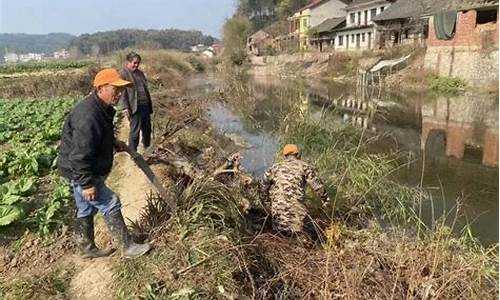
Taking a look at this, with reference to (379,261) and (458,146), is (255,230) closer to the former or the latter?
(379,261)

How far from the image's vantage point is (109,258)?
462 cm

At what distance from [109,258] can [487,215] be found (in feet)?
21.5

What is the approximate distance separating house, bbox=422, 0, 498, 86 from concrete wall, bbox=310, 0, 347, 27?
34104mm

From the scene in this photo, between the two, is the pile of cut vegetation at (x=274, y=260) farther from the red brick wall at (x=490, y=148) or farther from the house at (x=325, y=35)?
the house at (x=325, y=35)

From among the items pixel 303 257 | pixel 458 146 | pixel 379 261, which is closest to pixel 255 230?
pixel 303 257

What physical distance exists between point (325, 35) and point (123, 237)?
5527 cm

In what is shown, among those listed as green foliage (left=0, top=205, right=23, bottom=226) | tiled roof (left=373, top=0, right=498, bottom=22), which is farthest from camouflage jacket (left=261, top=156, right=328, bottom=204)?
tiled roof (left=373, top=0, right=498, bottom=22)

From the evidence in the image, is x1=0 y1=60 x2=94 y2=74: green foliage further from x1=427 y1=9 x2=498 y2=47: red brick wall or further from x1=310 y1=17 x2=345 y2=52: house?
x1=427 y1=9 x2=498 y2=47: red brick wall

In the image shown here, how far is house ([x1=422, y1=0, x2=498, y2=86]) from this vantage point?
2558 cm

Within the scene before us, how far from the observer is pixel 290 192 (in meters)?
5.68

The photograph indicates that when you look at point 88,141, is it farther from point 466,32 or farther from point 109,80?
point 466,32

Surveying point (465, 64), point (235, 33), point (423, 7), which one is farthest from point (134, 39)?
point (465, 64)

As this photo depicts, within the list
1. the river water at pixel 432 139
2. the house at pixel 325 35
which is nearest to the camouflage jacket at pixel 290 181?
the river water at pixel 432 139

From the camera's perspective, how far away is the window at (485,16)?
27478mm
